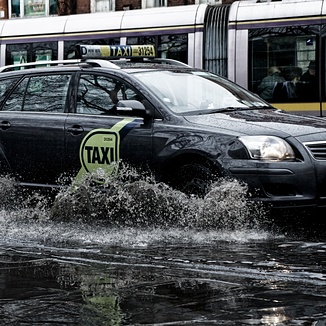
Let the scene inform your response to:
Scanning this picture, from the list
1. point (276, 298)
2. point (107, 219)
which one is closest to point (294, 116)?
point (107, 219)

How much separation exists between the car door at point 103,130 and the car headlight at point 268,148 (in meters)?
1.04

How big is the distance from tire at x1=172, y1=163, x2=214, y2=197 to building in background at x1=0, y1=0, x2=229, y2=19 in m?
27.4

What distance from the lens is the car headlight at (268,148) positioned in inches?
334

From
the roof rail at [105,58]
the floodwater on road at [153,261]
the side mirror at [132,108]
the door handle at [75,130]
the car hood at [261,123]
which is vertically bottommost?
the floodwater on road at [153,261]

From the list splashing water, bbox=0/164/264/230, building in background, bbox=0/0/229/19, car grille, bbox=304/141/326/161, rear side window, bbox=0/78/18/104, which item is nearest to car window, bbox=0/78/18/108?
rear side window, bbox=0/78/18/104

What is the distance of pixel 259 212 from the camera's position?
8.52m

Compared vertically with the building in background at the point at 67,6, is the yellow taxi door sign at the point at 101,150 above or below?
below

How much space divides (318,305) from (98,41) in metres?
18.9

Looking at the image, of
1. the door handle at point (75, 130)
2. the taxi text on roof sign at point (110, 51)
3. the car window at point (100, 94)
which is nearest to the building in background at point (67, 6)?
the taxi text on roof sign at point (110, 51)

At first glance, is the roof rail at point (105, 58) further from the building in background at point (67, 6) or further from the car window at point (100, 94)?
the building in background at point (67, 6)

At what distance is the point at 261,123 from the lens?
29.1ft

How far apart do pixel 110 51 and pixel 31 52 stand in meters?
13.1

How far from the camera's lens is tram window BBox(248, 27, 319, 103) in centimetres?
2103

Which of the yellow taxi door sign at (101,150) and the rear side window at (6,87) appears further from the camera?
the rear side window at (6,87)
